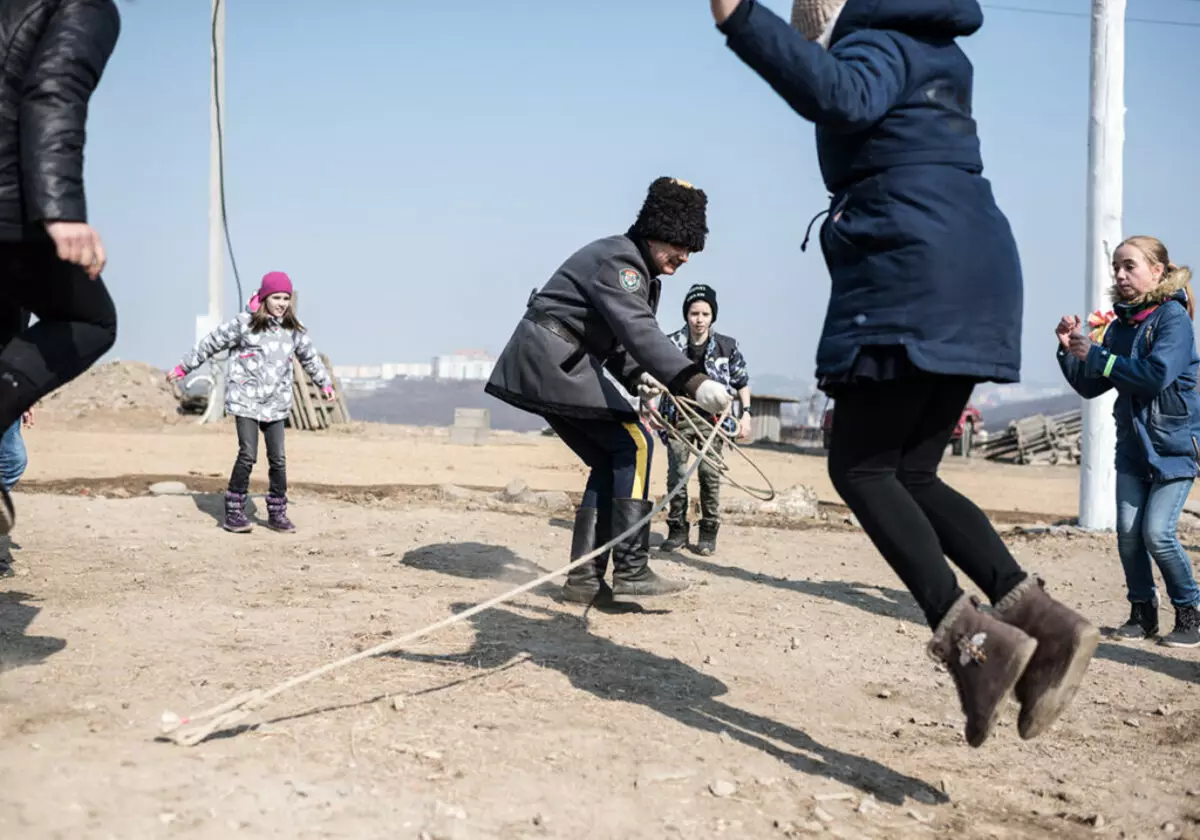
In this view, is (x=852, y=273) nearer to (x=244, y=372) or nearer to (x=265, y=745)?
(x=265, y=745)

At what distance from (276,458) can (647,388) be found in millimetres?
3515

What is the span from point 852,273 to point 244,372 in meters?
5.96

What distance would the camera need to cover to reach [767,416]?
115ft

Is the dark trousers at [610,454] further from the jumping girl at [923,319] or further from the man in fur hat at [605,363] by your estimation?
the jumping girl at [923,319]

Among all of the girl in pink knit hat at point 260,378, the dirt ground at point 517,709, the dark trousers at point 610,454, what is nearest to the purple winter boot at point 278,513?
the girl in pink knit hat at point 260,378

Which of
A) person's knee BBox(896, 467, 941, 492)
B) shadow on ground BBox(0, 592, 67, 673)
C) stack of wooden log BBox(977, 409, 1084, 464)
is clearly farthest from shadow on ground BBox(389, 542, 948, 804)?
stack of wooden log BBox(977, 409, 1084, 464)

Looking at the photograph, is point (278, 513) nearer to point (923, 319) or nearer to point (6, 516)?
point (6, 516)

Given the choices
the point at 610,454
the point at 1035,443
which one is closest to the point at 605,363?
the point at 610,454

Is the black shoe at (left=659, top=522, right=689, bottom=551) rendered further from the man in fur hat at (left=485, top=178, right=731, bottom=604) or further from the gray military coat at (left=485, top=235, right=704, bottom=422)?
the gray military coat at (left=485, top=235, right=704, bottom=422)

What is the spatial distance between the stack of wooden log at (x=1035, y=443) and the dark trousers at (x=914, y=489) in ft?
87.0

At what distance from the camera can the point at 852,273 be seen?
3.00 meters

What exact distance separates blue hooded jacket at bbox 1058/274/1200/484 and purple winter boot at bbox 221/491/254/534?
5.27 metres

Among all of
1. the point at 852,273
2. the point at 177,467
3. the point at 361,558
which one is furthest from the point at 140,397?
the point at 852,273

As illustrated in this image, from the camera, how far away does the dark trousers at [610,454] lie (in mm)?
5438
